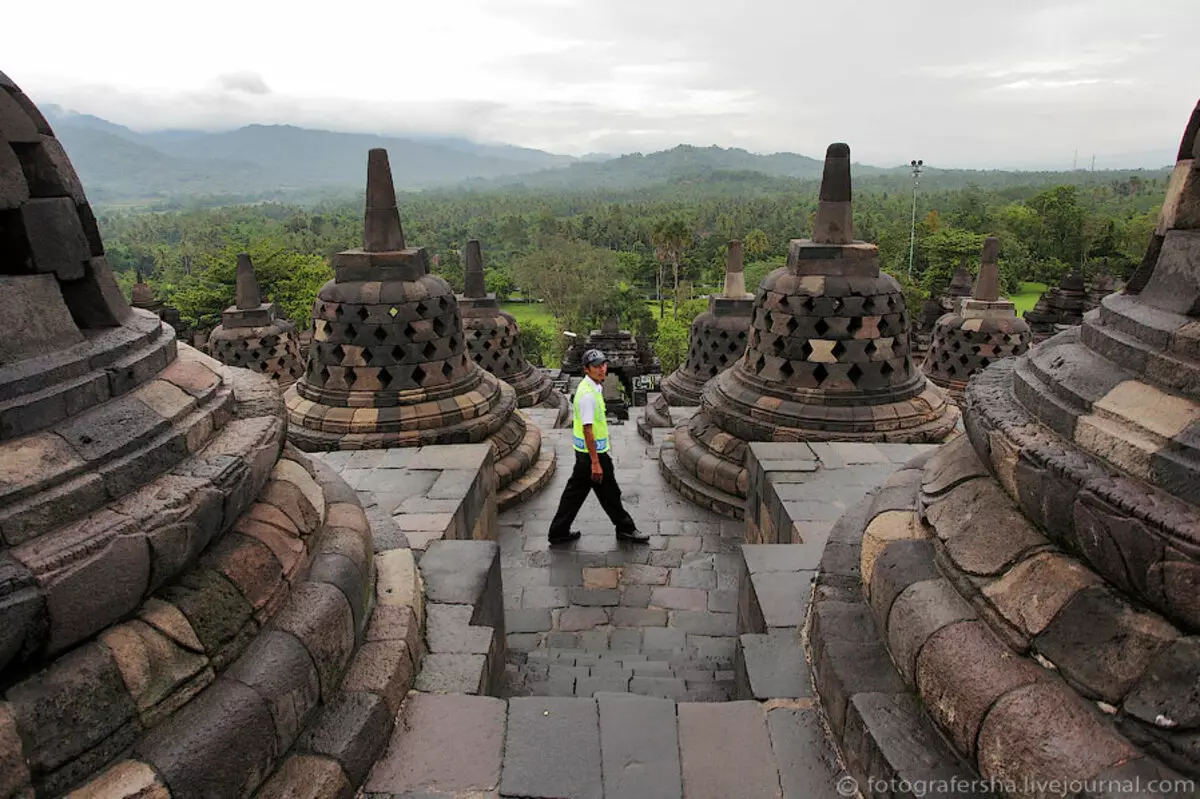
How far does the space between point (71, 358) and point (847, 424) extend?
5739mm

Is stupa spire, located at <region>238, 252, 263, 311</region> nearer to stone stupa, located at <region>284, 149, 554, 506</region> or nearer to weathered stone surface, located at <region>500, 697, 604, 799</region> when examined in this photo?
stone stupa, located at <region>284, 149, 554, 506</region>

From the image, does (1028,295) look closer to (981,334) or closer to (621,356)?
(621,356)

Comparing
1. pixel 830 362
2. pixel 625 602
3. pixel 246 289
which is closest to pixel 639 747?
Answer: pixel 625 602

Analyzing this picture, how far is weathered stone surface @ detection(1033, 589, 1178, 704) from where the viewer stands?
1.80 metres

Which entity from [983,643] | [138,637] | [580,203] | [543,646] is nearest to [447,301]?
[543,646]

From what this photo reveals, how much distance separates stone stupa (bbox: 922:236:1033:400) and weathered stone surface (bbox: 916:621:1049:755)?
9361 millimetres

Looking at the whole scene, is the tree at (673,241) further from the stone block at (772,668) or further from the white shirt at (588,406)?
the stone block at (772,668)

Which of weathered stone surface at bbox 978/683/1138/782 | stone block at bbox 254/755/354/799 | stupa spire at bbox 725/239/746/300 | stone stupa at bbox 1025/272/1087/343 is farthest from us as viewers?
stone stupa at bbox 1025/272/1087/343

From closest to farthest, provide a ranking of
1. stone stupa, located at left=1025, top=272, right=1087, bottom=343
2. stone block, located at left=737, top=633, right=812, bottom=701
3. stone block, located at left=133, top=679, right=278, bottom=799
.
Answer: stone block, located at left=133, top=679, right=278, bottom=799
stone block, located at left=737, top=633, right=812, bottom=701
stone stupa, located at left=1025, top=272, right=1087, bottom=343

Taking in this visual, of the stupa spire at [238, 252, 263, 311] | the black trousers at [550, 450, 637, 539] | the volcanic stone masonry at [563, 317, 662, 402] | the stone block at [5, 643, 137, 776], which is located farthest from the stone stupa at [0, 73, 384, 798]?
the volcanic stone masonry at [563, 317, 662, 402]

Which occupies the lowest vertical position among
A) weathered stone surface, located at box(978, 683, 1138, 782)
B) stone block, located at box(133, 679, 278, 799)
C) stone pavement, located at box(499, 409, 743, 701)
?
stone pavement, located at box(499, 409, 743, 701)

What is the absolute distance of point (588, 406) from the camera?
17.4ft

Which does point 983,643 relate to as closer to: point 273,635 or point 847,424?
point 273,635

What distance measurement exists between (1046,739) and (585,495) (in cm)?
416
